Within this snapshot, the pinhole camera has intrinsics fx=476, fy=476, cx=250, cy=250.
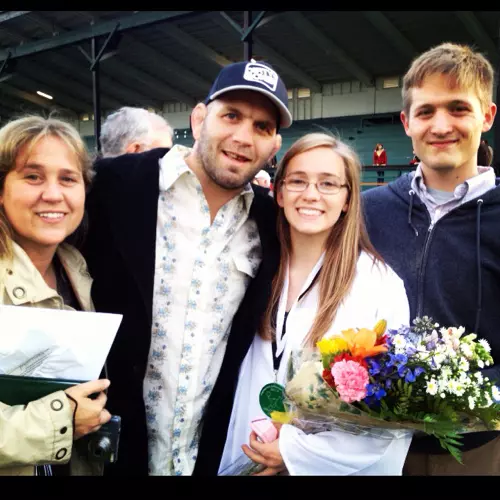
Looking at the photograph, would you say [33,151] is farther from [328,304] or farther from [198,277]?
[328,304]

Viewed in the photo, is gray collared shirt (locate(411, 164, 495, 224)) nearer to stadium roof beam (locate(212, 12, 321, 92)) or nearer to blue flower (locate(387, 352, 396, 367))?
blue flower (locate(387, 352, 396, 367))

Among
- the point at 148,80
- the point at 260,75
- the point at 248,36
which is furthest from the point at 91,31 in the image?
the point at 260,75

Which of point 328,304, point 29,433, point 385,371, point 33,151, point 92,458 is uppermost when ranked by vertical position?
point 33,151

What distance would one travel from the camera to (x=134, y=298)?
6.48 feet

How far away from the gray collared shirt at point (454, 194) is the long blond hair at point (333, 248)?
369mm

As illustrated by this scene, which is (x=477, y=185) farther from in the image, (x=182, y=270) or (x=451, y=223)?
(x=182, y=270)

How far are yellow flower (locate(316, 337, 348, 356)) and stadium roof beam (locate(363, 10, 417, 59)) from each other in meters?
8.15

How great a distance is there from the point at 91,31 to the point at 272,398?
9376 millimetres

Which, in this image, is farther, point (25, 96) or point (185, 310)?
point (25, 96)

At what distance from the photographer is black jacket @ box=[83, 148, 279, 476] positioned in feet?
6.49

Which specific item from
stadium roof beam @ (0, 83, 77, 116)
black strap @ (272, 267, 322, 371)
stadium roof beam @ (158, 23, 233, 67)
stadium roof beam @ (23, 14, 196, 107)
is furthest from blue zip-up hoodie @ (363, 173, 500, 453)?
stadium roof beam @ (0, 83, 77, 116)
